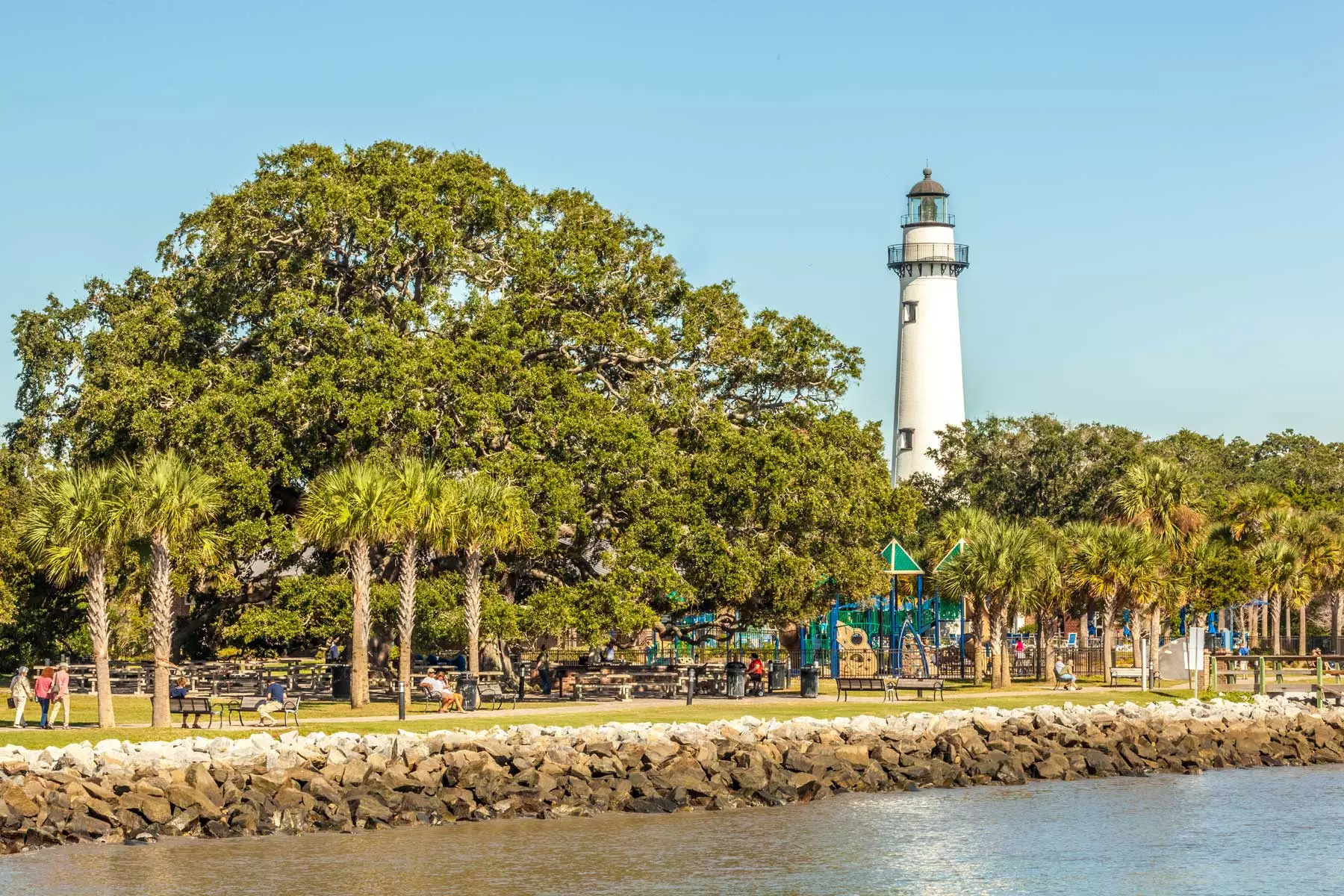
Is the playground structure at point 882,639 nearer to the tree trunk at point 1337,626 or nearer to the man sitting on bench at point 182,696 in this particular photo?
the man sitting on bench at point 182,696

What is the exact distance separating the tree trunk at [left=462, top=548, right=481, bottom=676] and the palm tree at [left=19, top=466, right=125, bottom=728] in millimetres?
8753

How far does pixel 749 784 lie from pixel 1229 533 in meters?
42.2

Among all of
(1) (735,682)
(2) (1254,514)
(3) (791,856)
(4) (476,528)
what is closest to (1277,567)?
(2) (1254,514)

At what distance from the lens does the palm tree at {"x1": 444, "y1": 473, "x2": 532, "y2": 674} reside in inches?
1517

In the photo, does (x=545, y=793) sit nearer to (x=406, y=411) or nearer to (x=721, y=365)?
(x=406, y=411)

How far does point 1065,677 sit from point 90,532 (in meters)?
26.6

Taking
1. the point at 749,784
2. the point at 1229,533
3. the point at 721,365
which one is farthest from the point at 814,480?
the point at 1229,533

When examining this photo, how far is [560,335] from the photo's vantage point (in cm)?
4759

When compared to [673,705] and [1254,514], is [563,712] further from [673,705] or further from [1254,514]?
[1254,514]

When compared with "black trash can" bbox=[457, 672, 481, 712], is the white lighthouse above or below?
above

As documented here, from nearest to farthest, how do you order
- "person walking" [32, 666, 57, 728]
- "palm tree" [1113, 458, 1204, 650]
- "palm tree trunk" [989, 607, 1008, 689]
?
"person walking" [32, 666, 57, 728], "palm tree trunk" [989, 607, 1008, 689], "palm tree" [1113, 458, 1204, 650]

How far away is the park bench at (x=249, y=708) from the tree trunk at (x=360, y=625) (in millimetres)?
2476

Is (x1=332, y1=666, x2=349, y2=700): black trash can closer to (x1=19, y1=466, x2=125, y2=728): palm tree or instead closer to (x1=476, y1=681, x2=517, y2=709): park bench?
(x1=476, y1=681, x2=517, y2=709): park bench

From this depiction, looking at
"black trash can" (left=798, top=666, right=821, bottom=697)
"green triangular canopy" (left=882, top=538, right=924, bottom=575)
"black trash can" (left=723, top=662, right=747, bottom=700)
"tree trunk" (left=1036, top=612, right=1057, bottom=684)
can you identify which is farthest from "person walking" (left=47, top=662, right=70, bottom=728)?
"tree trunk" (left=1036, top=612, right=1057, bottom=684)
